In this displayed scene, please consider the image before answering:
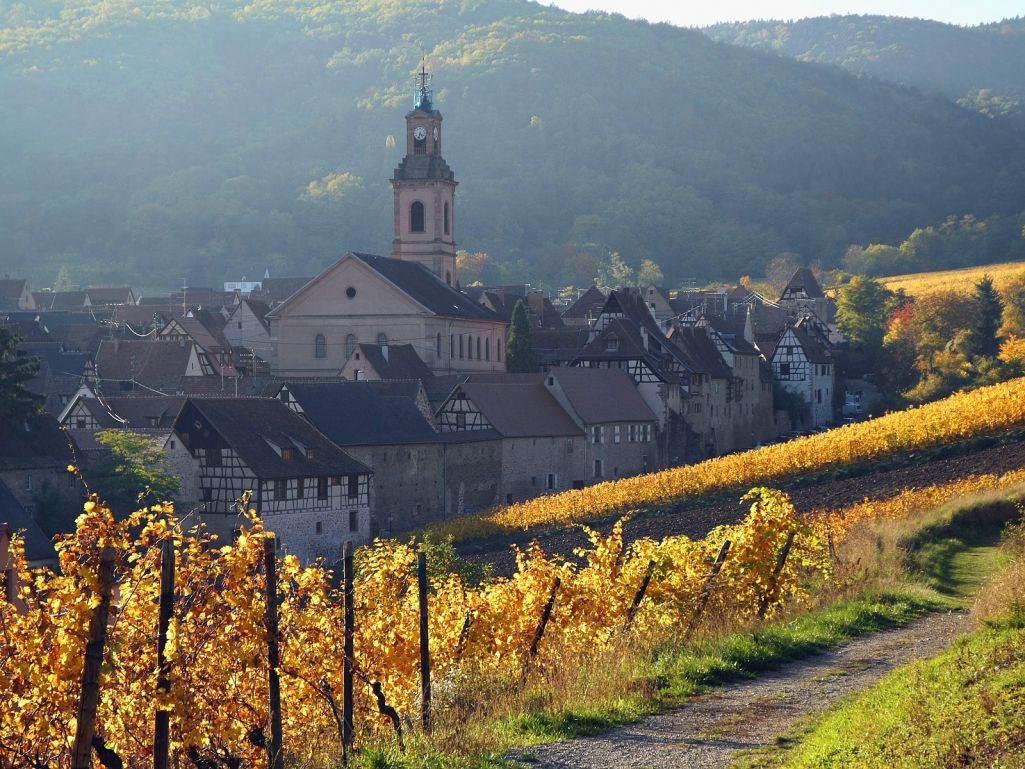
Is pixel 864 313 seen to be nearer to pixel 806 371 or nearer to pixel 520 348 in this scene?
pixel 806 371

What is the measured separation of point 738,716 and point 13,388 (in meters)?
43.7

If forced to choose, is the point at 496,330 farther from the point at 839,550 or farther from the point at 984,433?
the point at 839,550

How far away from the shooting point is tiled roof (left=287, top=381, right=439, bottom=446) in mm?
58531

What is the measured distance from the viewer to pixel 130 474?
51.2 m

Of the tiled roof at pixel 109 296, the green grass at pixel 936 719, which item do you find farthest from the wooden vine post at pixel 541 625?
the tiled roof at pixel 109 296

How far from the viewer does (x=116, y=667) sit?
11430 millimetres

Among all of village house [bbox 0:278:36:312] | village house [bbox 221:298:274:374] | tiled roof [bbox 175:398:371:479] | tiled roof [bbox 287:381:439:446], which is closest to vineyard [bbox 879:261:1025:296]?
village house [bbox 221:298:274:374]

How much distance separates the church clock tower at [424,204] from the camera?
9694 cm

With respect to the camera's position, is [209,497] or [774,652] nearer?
[774,652]

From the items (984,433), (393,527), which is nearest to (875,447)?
(984,433)

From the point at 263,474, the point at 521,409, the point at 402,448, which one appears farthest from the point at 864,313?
the point at 263,474

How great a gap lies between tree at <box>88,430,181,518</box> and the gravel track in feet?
31.3

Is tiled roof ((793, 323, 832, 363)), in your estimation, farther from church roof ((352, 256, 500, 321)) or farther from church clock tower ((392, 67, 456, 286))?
church clock tower ((392, 67, 456, 286))

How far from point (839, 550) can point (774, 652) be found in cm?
957
